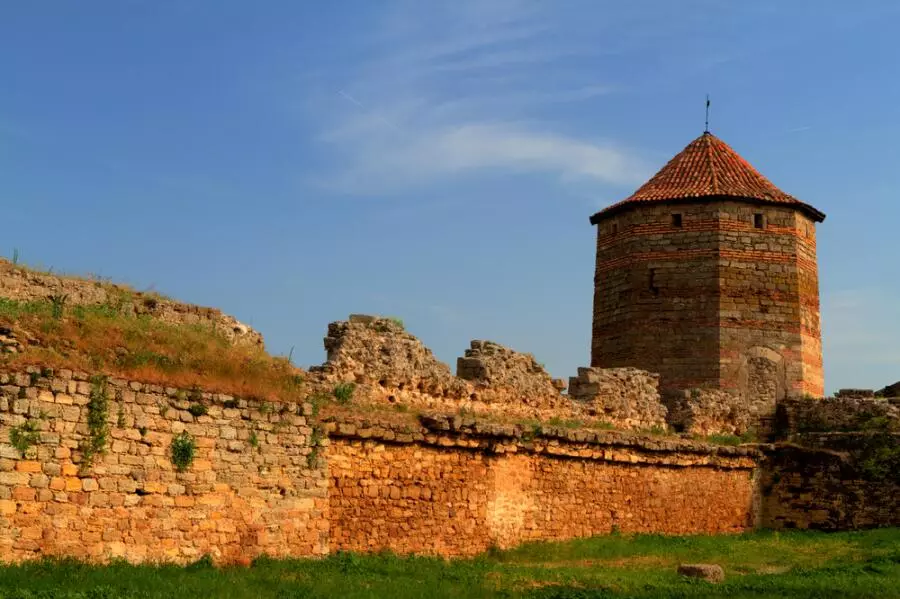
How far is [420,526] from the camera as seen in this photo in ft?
44.0

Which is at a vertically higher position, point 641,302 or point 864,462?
point 641,302

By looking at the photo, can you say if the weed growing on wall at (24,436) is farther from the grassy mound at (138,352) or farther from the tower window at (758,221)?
the tower window at (758,221)

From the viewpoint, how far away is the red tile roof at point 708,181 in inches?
936

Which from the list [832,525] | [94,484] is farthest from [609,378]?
[94,484]

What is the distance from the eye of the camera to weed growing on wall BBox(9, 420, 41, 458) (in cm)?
1005

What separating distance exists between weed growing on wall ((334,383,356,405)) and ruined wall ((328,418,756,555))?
77 cm

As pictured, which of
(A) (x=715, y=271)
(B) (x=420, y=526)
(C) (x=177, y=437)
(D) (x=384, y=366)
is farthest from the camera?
(A) (x=715, y=271)

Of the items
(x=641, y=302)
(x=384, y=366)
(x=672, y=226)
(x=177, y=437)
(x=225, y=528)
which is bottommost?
(x=225, y=528)

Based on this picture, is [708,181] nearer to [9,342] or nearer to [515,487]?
[515,487]

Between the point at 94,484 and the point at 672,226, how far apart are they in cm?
1573

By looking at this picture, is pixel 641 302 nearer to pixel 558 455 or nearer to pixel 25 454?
pixel 558 455

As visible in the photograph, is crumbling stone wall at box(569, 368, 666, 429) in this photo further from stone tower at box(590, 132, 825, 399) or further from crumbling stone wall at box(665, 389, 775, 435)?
stone tower at box(590, 132, 825, 399)

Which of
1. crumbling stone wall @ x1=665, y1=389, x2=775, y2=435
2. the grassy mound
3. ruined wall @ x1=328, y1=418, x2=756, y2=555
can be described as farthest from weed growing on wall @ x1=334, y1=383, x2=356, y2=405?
crumbling stone wall @ x1=665, y1=389, x2=775, y2=435

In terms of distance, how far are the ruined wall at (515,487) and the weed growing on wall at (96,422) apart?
279 centimetres
